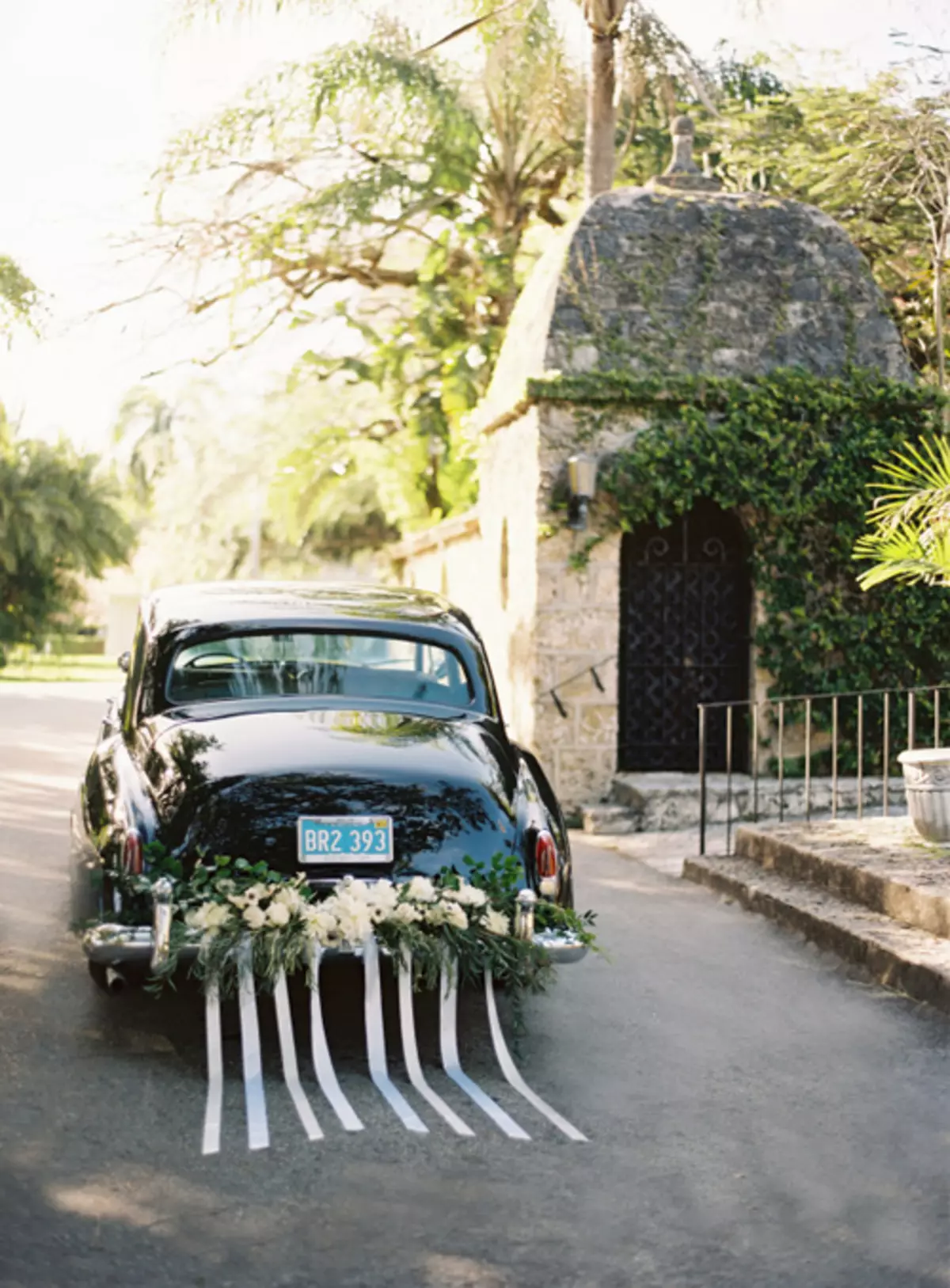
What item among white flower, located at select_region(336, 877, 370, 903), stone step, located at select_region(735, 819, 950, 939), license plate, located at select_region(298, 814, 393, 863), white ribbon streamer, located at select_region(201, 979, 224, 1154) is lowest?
white ribbon streamer, located at select_region(201, 979, 224, 1154)

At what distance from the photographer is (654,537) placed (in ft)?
48.6

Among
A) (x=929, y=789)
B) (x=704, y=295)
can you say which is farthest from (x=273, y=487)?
(x=929, y=789)

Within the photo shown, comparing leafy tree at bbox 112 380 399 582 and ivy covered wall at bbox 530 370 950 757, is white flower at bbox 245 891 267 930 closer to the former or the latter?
ivy covered wall at bbox 530 370 950 757

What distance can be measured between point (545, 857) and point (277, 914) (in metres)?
1.21

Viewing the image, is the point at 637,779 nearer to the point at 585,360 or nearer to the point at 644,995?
the point at 585,360

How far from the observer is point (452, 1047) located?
5.85 meters

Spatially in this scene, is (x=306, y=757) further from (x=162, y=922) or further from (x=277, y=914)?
(x=162, y=922)

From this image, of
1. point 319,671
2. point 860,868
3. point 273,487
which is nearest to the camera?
point 319,671

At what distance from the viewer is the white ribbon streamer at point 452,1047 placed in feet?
17.6

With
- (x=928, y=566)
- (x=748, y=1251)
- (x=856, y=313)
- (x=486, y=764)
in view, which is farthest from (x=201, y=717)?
(x=856, y=313)

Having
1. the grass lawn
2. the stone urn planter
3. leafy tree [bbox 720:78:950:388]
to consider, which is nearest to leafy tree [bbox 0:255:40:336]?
the stone urn planter

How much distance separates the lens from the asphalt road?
13.0 ft

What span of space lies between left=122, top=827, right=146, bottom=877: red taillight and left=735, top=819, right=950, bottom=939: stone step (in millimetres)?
3951

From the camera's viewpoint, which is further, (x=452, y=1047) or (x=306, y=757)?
(x=306, y=757)
